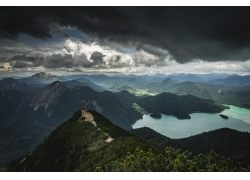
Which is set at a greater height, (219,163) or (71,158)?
(219,163)

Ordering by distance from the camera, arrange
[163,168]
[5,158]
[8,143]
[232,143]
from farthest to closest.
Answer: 1. [8,143]
2. [5,158]
3. [232,143]
4. [163,168]

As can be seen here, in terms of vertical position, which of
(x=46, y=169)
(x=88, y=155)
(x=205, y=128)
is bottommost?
(x=205, y=128)

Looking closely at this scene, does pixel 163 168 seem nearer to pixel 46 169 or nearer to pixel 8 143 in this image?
pixel 46 169

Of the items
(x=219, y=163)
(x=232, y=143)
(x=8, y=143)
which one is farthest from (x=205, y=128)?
(x=8, y=143)

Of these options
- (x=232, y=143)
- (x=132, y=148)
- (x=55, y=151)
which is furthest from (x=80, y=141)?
(x=232, y=143)

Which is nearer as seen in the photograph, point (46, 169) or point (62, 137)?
point (46, 169)

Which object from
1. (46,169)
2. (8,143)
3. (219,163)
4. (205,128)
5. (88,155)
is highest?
(219,163)

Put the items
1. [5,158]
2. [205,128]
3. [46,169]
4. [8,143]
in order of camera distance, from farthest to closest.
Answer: [8,143] < [205,128] < [5,158] < [46,169]

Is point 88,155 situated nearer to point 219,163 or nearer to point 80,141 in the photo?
point 80,141

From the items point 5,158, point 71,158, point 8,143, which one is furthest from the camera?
point 8,143
